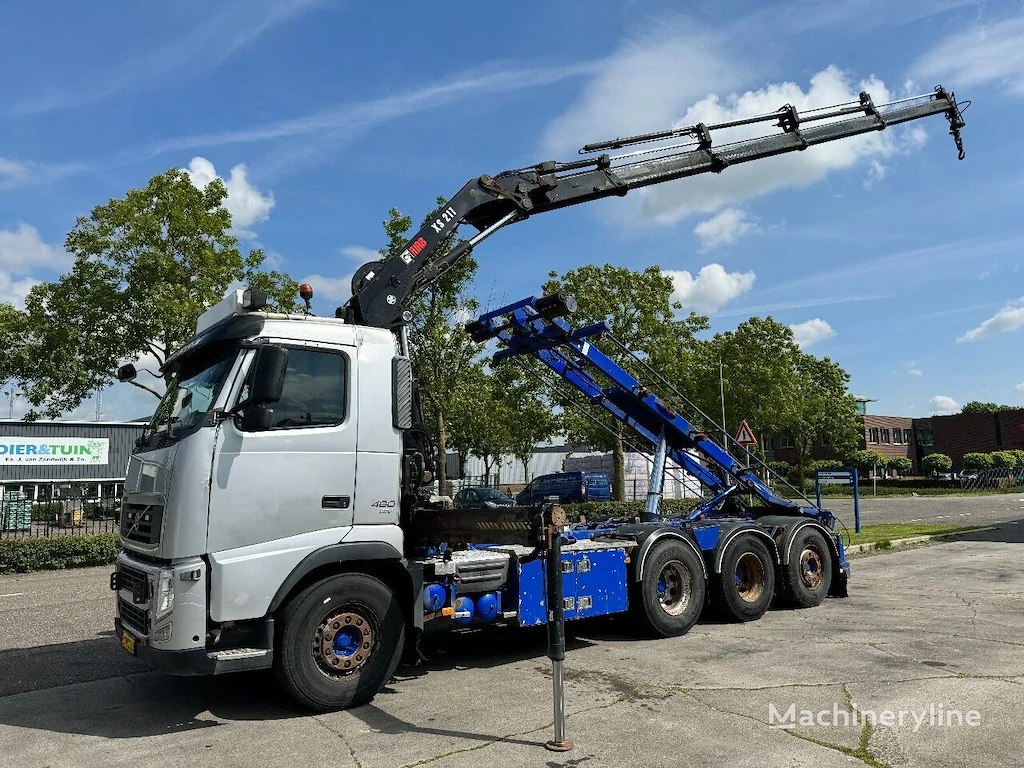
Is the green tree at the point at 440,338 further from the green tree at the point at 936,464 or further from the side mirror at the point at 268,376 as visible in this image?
the green tree at the point at 936,464

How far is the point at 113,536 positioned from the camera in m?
17.5

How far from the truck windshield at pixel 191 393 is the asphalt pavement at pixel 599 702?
87.3 inches

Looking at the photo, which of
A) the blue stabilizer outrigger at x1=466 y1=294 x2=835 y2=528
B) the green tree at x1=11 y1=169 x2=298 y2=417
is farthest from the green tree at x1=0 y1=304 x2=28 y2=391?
the blue stabilizer outrigger at x1=466 y1=294 x2=835 y2=528

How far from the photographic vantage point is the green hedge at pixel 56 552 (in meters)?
16.1

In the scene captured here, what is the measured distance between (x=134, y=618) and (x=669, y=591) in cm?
552

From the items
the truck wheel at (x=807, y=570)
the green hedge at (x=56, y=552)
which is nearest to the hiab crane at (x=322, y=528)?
the truck wheel at (x=807, y=570)

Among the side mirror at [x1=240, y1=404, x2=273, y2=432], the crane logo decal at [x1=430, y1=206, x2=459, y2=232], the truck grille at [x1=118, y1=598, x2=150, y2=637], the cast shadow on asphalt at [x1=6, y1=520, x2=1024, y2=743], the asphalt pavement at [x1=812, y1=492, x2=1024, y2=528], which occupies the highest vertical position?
the crane logo decal at [x1=430, y1=206, x2=459, y2=232]

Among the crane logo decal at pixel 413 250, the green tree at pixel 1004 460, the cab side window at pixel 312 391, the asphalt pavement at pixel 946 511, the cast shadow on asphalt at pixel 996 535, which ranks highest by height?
the crane logo decal at pixel 413 250

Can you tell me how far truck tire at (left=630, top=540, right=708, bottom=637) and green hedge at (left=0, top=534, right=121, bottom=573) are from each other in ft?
39.2

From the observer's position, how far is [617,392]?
34.8 feet

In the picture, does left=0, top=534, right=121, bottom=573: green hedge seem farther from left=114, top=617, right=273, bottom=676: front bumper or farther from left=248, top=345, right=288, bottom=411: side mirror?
left=248, top=345, right=288, bottom=411: side mirror

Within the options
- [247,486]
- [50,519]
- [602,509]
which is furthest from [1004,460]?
[247,486]

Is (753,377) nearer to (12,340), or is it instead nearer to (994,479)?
(994,479)

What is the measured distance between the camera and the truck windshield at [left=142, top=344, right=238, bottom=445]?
19.1 feet
